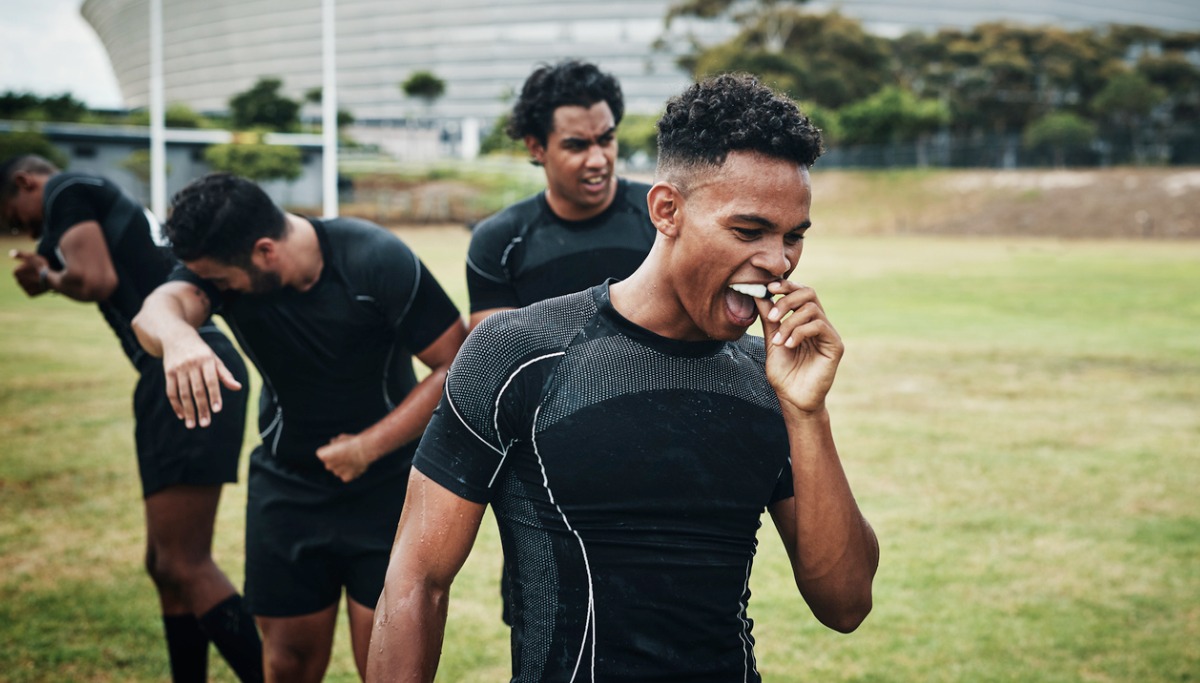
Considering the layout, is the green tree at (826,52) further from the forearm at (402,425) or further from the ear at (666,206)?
the ear at (666,206)

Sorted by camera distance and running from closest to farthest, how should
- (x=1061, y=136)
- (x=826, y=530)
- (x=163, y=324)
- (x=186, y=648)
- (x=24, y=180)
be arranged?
(x=826, y=530) < (x=163, y=324) < (x=186, y=648) < (x=24, y=180) < (x=1061, y=136)

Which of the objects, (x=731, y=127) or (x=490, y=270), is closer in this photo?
(x=731, y=127)

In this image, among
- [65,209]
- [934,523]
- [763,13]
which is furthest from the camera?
[763,13]

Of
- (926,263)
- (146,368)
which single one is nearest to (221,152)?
(926,263)

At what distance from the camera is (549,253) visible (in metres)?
4.93

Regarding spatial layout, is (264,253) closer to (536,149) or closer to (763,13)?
(536,149)

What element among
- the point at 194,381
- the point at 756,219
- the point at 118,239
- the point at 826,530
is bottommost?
the point at 826,530

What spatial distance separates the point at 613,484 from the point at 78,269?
13.2ft

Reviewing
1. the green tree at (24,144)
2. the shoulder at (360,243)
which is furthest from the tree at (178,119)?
the shoulder at (360,243)

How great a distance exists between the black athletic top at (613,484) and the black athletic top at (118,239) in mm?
3698

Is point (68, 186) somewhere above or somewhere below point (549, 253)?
above

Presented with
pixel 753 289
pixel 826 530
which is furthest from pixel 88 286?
pixel 826 530

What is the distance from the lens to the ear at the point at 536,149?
519 centimetres

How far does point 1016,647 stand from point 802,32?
6944 centimetres
